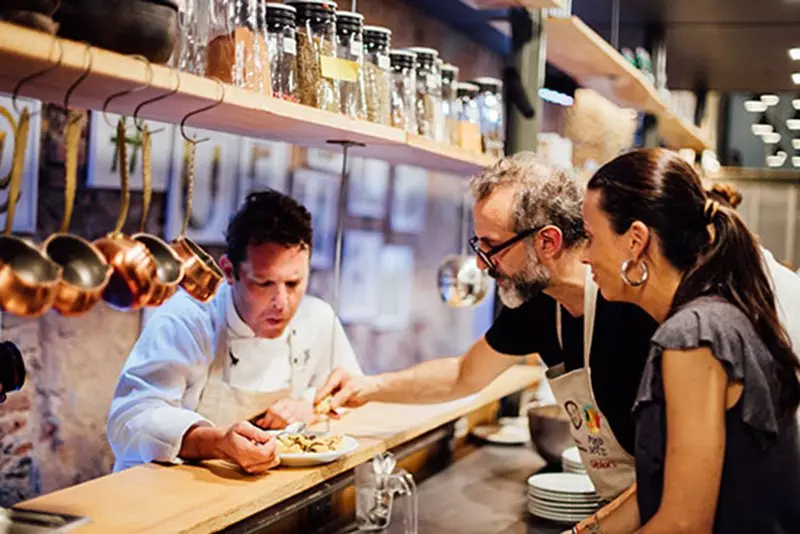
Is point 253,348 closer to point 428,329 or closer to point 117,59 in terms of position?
point 117,59

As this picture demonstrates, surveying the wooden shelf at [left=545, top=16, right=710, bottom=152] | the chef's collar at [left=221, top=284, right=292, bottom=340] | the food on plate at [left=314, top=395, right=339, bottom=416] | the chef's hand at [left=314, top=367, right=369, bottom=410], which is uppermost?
the wooden shelf at [left=545, top=16, right=710, bottom=152]

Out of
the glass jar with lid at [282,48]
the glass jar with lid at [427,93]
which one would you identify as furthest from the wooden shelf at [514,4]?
the glass jar with lid at [282,48]

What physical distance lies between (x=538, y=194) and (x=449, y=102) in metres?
0.60

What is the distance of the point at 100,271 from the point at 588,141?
3.19 metres

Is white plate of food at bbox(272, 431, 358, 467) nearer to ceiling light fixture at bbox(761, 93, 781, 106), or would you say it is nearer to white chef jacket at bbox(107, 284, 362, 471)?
white chef jacket at bbox(107, 284, 362, 471)

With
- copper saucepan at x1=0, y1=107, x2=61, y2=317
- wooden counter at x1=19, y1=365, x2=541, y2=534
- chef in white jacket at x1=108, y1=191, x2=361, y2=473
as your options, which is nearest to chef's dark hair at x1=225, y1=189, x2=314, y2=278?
chef in white jacket at x1=108, y1=191, x2=361, y2=473

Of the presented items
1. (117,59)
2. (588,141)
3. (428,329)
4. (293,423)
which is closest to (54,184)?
(293,423)

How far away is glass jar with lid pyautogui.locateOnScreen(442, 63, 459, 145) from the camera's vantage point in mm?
2926

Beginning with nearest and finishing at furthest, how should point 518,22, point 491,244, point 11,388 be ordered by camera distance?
1. point 11,388
2. point 491,244
3. point 518,22

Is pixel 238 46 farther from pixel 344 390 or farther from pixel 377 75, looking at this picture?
pixel 344 390

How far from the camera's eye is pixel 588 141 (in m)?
4.39

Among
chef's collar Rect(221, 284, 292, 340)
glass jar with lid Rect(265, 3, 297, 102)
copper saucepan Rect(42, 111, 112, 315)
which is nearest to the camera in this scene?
copper saucepan Rect(42, 111, 112, 315)

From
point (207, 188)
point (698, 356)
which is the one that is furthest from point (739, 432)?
point (207, 188)

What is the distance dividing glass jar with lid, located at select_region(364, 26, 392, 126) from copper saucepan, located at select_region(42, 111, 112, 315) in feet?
3.17
